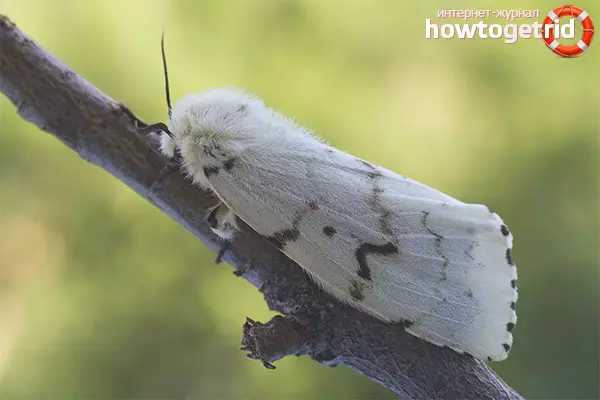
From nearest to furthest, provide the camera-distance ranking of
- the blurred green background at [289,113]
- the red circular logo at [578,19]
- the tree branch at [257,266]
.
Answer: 1. the tree branch at [257,266]
2. the red circular logo at [578,19]
3. the blurred green background at [289,113]

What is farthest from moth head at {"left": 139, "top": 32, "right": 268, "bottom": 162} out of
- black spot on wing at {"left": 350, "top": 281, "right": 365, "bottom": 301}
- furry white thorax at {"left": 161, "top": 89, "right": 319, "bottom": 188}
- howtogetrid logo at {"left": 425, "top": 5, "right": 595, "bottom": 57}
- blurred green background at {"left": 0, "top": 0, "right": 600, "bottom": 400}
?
howtogetrid logo at {"left": 425, "top": 5, "right": 595, "bottom": 57}

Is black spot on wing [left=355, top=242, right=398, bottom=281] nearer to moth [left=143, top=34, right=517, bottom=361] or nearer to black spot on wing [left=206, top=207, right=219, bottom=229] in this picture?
moth [left=143, top=34, right=517, bottom=361]

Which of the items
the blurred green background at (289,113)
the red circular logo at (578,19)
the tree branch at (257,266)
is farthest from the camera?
the blurred green background at (289,113)

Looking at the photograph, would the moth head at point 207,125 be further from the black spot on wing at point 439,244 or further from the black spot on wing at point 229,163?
the black spot on wing at point 439,244

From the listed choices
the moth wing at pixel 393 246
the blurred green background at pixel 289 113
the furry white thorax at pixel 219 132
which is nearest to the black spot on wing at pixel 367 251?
the moth wing at pixel 393 246

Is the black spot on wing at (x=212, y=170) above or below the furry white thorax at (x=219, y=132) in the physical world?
below

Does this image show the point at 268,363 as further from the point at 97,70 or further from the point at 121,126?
the point at 97,70

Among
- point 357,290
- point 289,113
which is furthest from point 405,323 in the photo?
point 289,113

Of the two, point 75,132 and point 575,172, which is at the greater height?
point 575,172

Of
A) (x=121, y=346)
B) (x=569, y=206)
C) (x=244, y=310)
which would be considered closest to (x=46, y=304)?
(x=121, y=346)

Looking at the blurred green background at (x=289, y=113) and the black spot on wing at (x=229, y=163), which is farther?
the blurred green background at (x=289, y=113)
